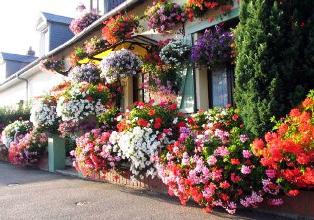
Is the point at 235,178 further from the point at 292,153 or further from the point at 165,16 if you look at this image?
the point at 165,16

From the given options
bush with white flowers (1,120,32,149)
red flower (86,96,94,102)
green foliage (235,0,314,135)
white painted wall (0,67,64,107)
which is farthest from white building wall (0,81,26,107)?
green foliage (235,0,314,135)

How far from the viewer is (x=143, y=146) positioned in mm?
6941

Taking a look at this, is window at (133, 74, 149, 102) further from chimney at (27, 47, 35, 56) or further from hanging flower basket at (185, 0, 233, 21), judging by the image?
chimney at (27, 47, 35, 56)

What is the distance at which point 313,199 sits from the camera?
16.9 ft

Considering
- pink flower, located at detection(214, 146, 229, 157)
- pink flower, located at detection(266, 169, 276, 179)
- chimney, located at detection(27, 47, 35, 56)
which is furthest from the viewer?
A: chimney, located at detection(27, 47, 35, 56)

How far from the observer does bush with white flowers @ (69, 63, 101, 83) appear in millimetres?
11695

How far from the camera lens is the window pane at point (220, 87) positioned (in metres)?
8.95

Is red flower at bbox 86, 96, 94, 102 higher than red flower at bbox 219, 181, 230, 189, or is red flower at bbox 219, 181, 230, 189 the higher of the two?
red flower at bbox 86, 96, 94, 102

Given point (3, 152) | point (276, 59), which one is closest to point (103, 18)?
point (3, 152)

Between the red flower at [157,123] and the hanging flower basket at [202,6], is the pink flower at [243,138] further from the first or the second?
the hanging flower basket at [202,6]

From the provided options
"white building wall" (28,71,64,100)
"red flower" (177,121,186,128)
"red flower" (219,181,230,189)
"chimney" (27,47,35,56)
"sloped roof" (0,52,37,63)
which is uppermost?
"chimney" (27,47,35,56)

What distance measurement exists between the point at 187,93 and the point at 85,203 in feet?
12.3

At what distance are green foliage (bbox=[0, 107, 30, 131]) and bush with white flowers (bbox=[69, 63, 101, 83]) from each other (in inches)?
205

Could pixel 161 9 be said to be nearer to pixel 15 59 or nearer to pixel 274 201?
pixel 274 201
